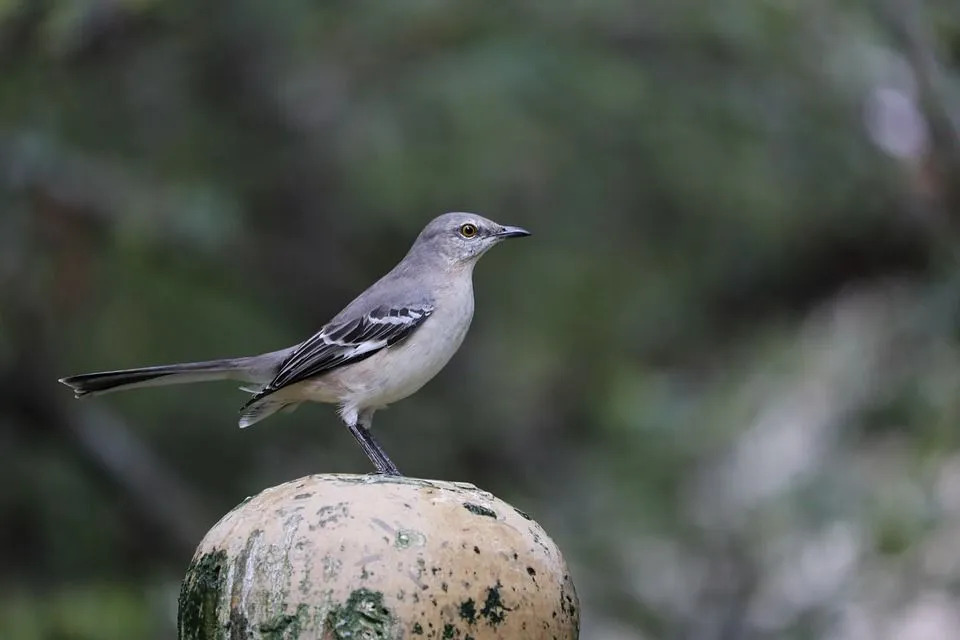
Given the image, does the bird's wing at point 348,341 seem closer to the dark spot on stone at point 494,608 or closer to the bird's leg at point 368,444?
the bird's leg at point 368,444

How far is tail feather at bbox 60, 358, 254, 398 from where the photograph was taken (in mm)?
4555

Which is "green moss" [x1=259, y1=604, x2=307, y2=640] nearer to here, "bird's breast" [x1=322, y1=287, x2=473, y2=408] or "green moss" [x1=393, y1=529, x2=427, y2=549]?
"green moss" [x1=393, y1=529, x2=427, y2=549]

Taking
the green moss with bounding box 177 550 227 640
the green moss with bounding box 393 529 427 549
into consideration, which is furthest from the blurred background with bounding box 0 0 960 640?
the green moss with bounding box 393 529 427 549

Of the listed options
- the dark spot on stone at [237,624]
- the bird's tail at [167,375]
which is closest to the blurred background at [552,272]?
→ the bird's tail at [167,375]

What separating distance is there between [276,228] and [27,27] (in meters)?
3.39

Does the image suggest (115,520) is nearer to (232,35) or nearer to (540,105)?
(232,35)

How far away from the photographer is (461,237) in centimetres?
573

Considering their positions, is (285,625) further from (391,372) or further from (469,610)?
(391,372)

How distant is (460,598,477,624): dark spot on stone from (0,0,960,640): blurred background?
5.58 metres

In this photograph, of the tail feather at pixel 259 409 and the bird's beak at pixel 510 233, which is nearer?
the tail feather at pixel 259 409

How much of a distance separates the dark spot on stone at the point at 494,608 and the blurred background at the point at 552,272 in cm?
557

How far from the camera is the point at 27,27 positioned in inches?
323

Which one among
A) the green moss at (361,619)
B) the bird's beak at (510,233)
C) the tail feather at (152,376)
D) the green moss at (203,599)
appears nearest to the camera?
the green moss at (361,619)

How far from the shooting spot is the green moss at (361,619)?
264 centimetres
